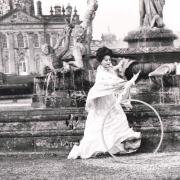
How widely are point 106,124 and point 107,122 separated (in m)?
0.04

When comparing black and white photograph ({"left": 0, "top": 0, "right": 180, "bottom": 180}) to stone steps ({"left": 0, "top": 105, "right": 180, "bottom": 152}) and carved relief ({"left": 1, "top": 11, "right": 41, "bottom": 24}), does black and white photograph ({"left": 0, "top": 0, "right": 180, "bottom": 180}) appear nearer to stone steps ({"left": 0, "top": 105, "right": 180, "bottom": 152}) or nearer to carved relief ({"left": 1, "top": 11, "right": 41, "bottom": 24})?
stone steps ({"left": 0, "top": 105, "right": 180, "bottom": 152})

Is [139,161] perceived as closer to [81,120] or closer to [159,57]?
[81,120]

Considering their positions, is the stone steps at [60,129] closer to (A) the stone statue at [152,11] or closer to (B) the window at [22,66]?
(A) the stone statue at [152,11]

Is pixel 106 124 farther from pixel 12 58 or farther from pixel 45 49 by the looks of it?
pixel 12 58

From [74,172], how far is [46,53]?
685cm

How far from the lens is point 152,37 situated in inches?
521

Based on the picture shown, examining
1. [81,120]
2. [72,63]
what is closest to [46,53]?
[72,63]

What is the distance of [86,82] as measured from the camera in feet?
42.1

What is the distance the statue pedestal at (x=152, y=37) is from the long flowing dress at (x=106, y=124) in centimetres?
543

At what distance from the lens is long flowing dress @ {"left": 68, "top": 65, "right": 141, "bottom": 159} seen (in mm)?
7781

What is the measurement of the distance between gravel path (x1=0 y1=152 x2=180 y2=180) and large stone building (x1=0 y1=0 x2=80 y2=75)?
83225 millimetres

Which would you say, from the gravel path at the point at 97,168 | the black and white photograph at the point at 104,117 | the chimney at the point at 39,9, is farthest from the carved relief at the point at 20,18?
the gravel path at the point at 97,168

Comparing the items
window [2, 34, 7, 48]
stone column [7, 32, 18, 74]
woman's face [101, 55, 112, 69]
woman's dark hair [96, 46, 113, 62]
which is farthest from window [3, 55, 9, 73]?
woman's face [101, 55, 112, 69]

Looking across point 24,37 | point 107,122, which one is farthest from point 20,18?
point 107,122
